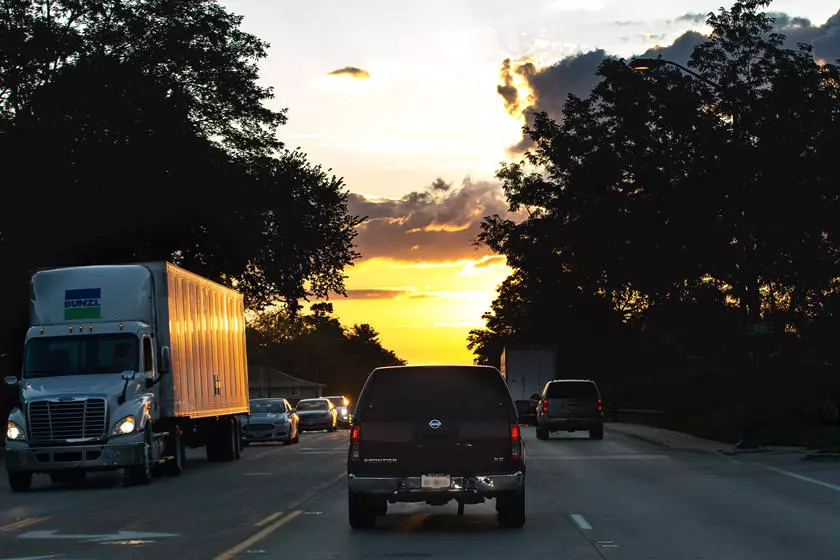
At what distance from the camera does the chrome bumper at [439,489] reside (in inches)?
620

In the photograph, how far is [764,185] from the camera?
133ft

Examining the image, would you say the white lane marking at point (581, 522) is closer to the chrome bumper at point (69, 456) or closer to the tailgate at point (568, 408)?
the chrome bumper at point (69, 456)

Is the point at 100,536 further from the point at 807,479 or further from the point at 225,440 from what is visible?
the point at 225,440

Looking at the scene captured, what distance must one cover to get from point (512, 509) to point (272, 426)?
31362 millimetres

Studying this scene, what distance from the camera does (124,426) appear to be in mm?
25922

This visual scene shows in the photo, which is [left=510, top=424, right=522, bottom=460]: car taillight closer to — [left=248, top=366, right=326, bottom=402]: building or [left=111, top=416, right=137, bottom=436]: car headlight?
[left=111, top=416, right=137, bottom=436]: car headlight

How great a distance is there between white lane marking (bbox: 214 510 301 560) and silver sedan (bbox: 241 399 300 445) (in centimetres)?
2850

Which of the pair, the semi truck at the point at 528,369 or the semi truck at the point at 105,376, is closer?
the semi truck at the point at 105,376

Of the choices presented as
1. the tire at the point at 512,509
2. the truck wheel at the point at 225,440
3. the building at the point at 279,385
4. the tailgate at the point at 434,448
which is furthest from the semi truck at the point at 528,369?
the building at the point at 279,385

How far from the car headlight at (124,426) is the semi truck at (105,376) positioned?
18 mm

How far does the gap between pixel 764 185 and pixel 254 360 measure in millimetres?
142908

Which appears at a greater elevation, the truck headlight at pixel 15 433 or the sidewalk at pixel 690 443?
the truck headlight at pixel 15 433

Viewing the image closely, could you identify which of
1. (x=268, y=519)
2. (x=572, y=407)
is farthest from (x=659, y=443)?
(x=268, y=519)

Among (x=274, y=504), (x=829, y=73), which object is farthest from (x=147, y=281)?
(x=829, y=73)
